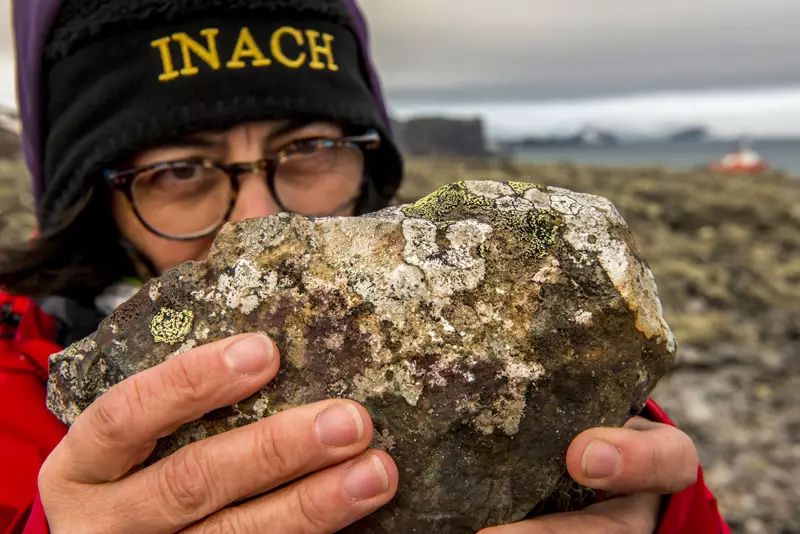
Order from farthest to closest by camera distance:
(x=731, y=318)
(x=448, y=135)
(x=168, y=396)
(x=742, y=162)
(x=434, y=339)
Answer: (x=448, y=135) < (x=742, y=162) < (x=731, y=318) < (x=434, y=339) < (x=168, y=396)

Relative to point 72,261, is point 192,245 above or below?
above

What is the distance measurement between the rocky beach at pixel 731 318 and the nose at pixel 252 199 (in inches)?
168

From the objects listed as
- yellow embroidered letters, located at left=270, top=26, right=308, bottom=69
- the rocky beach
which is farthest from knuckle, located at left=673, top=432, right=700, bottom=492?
the rocky beach

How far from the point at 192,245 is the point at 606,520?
75.9 inches

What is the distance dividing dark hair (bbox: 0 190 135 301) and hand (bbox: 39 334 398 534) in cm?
156

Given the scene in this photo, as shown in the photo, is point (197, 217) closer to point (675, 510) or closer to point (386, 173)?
point (386, 173)

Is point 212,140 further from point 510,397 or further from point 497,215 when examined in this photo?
point 510,397

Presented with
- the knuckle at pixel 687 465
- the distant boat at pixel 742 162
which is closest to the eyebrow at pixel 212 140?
the knuckle at pixel 687 465

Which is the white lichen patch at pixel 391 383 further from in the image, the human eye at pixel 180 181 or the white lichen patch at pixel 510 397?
the human eye at pixel 180 181

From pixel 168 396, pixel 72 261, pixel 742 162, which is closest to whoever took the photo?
pixel 168 396

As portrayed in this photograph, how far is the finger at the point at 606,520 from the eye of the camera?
1530 mm

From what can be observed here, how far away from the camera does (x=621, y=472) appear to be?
147 cm

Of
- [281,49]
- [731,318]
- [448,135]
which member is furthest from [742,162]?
[448,135]

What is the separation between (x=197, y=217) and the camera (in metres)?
2.58
